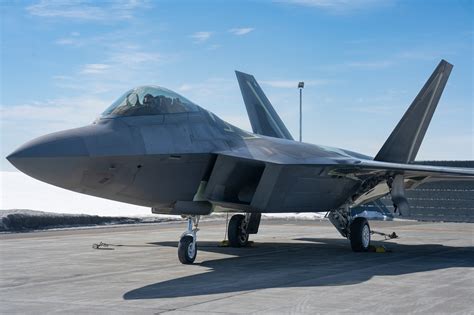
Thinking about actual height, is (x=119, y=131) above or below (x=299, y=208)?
above

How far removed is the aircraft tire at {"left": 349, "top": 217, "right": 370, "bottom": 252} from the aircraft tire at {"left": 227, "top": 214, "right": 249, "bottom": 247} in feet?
8.50

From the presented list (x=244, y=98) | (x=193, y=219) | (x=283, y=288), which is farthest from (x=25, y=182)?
(x=283, y=288)

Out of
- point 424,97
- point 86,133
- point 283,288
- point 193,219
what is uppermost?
point 424,97

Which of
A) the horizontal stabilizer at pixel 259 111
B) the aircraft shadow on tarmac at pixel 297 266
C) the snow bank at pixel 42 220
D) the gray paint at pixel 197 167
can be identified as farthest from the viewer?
the snow bank at pixel 42 220

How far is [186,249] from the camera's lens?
1091 centimetres

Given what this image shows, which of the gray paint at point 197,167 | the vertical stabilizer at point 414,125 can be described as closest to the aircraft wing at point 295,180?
the gray paint at point 197,167

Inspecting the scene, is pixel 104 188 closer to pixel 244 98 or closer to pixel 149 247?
pixel 149 247

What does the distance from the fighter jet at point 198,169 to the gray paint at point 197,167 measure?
2 centimetres

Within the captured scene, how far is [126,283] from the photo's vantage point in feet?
28.8

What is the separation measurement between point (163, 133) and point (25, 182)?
4543 cm

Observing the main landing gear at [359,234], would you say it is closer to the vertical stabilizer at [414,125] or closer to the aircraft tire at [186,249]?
the vertical stabilizer at [414,125]

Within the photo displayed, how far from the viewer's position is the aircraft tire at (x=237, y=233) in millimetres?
15172

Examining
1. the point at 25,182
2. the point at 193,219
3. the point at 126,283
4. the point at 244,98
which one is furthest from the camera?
the point at 25,182

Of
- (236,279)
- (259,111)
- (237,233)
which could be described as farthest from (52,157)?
(259,111)
